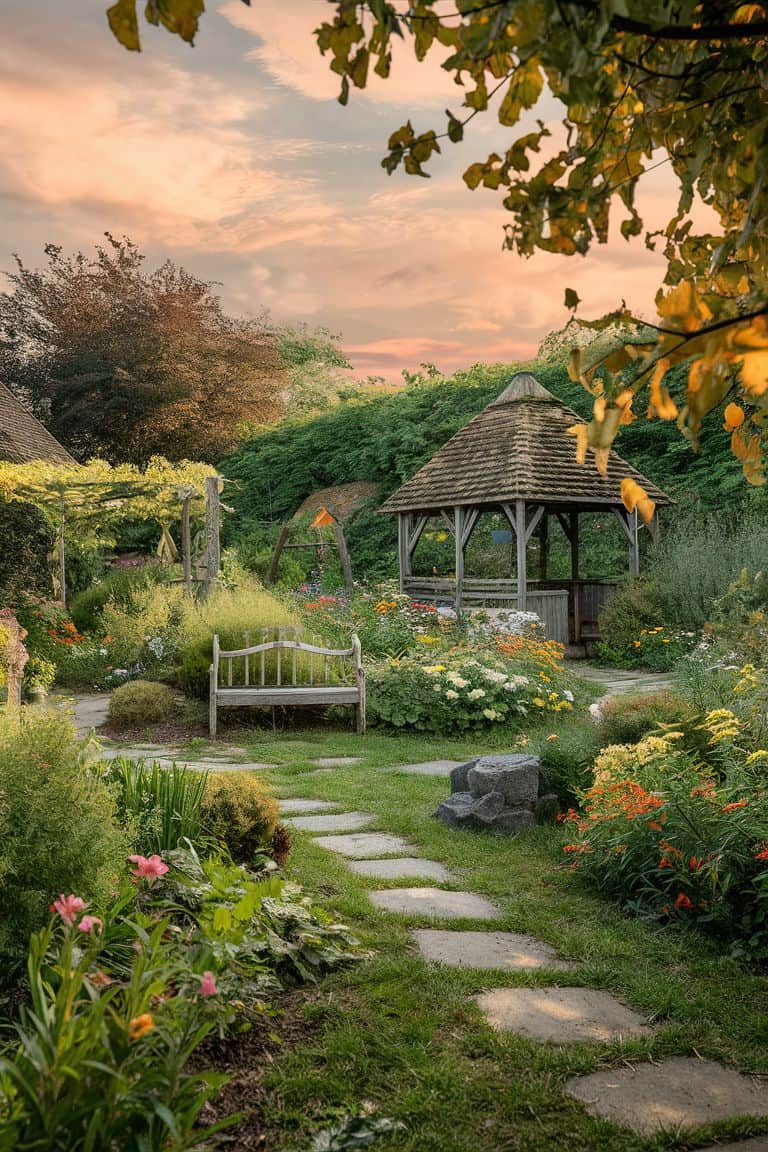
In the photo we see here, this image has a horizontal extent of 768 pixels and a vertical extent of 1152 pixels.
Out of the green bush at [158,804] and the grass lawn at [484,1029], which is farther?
the green bush at [158,804]

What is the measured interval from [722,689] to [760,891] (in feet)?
7.94

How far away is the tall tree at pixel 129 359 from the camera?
23984 millimetres

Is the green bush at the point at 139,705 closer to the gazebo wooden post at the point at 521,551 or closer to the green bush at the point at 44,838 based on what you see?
the gazebo wooden post at the point at 521,551

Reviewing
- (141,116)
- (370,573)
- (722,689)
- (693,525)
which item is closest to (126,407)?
(370,573)

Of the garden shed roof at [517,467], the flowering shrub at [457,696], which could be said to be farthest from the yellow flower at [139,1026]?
the garden shed roof at [517,467]

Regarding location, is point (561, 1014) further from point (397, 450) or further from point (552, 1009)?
point (397, 450)

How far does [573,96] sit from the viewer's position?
4.23ft

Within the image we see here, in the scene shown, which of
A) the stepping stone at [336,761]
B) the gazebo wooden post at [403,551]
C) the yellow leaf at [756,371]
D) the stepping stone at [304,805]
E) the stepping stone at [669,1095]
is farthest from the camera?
the gazebo wooden post at [403,551]

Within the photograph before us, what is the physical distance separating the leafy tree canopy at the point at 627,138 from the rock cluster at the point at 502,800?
320 centimetres

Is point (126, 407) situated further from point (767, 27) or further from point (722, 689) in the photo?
point (767, 27)

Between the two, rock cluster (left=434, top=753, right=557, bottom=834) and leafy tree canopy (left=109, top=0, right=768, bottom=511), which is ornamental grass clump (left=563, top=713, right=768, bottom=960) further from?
leafy tree canopy (left=109, top=0, right=768, bottom=511)

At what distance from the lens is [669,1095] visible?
221 cm

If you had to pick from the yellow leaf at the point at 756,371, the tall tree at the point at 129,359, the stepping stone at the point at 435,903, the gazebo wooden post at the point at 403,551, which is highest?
the tall tree at the point at 129,359

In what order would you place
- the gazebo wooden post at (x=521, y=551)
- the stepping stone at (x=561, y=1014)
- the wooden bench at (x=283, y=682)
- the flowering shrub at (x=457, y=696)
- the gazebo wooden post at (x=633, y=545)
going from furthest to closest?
the gazebo wooden post at (x=633, y=545) < the gazebo wooden post at (x=521, y=551) < the wooden bench at (x=283, y=682) < the flowering shrub at (x=457, y=696) < the stepping stone at (x=561, y=1014)
